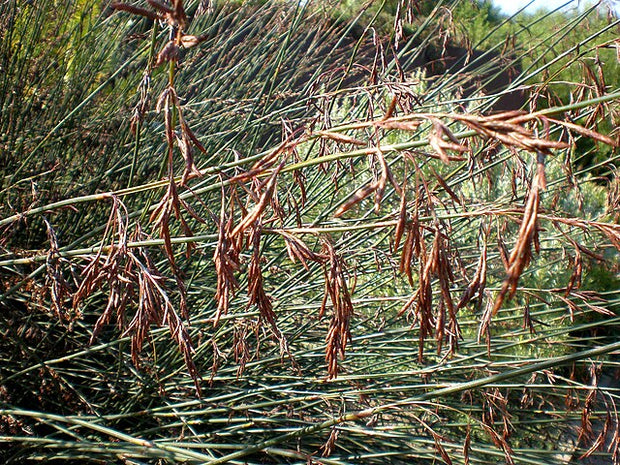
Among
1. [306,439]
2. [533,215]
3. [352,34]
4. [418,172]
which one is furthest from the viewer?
[352,34]

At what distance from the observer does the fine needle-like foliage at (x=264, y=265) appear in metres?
1.02

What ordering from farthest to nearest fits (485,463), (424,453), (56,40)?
1. (56,40)
2. (485,463)
3. (424,453)

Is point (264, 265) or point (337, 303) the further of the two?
point (264, 265)

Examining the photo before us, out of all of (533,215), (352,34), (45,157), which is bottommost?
(533,215)

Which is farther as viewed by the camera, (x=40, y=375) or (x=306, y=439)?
(x=306, y=439)

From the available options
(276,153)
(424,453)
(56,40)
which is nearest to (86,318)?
(56,40)

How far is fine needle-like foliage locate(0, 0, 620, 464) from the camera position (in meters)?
1.02

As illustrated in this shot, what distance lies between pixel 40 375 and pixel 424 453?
1089 mm

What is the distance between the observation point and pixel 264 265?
92.4 inches

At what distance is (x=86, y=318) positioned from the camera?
238 cm

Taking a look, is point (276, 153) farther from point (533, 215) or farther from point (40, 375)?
point (40, 375)

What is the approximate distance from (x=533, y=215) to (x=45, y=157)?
199cm

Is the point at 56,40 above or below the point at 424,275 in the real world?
above

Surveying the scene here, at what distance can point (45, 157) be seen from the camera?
2330mm
